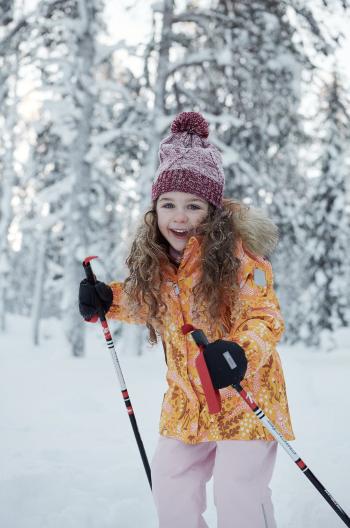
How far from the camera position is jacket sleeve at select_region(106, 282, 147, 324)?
3.02 metres

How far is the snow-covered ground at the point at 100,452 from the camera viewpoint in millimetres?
3760

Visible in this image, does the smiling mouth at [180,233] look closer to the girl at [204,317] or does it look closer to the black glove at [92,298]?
the girl at [204,317]

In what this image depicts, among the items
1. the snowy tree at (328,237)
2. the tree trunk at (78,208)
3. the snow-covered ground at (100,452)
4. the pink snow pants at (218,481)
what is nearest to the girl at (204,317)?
the pink snow pants at (218,481)

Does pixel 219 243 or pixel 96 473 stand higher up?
pixel 219 243

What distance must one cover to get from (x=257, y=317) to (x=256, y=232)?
482 mm

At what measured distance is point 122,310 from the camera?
10.5 feet

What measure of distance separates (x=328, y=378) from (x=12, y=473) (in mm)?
7814

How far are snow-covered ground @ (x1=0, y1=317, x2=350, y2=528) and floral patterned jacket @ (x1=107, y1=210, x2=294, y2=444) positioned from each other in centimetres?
46

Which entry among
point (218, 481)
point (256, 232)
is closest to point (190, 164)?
point (256, 232)

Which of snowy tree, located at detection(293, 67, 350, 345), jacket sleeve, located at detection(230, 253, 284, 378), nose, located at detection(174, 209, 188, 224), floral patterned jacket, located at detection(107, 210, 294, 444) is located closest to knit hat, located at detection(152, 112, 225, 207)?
nose, located at detection(174, 209, 188, 224)

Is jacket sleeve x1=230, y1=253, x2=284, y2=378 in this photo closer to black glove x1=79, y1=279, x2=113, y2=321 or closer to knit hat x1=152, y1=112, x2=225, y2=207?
knit hat x1=152, y1=112, x2=225, y2=207

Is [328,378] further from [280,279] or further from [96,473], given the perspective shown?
[280,279]

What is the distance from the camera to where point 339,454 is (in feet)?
16.7

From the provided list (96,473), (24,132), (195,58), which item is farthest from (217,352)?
(24,132)
